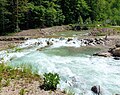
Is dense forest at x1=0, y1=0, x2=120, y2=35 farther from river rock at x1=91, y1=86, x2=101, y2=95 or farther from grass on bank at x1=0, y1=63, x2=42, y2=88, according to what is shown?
river rock at x1=91, y1=86, x2=101, y2=95

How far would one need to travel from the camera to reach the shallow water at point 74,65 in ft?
48.0

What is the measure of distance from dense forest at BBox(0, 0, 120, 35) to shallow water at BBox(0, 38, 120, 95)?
42.5 feet

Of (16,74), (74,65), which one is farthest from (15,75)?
(74,65)

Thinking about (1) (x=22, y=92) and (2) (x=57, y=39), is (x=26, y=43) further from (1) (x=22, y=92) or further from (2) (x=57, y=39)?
(1) (x=22, y=92)

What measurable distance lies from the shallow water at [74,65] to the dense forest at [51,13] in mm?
12950

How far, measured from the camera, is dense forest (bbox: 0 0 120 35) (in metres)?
41.4

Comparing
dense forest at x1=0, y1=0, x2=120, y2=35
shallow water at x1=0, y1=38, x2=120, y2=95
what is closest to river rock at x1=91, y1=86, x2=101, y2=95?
shallow water at x1=0, y1=38, x2=120, y2=95

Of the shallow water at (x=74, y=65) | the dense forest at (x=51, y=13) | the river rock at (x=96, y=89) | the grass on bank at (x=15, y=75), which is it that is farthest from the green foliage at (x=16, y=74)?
the dense forest at (x=51, y=13)

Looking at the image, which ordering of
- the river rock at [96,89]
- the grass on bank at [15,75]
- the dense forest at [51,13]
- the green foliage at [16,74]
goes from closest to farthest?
the river rock at [96,89] → the grass on bank at [15,75] → the green foliage at [16,74] → the dense forest at [51,13]

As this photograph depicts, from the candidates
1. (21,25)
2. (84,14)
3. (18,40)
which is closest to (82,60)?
(18,40)

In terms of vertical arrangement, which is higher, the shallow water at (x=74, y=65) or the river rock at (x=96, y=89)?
the river rock at (x=96, y=89)

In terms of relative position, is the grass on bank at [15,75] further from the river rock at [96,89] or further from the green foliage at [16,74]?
the river rock at [96,89]

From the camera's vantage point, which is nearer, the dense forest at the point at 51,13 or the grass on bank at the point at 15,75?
the grass on bank at the point at 15,75

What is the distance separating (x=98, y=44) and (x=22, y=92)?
19441mm
